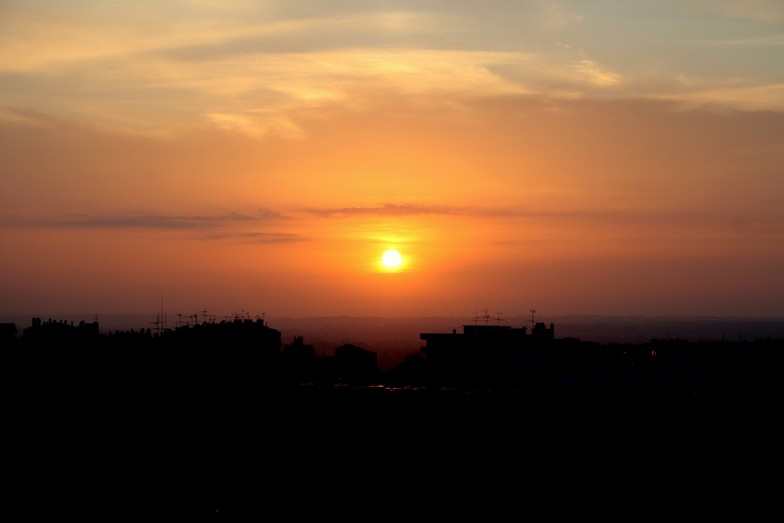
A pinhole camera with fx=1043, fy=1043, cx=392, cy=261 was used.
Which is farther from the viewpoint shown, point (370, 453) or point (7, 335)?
point (7, 335)

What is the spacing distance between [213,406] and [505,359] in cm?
3523

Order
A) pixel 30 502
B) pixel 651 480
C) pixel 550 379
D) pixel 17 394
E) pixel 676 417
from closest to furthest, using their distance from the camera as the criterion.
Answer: pixel 30 502 → pixel 651 480 → pixel 676 417 → pixel 17 394 → pixel 550 379

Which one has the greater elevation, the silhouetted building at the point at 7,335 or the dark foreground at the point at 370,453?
the silhouetted building at the point at 7,335

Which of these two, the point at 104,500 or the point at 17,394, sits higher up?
the point at 17,394

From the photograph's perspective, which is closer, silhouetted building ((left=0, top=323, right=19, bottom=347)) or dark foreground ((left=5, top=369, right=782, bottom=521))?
dark foreground ((left=5, top=369, right=782, bottom=521))

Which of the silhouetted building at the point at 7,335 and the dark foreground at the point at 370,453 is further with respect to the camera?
the silhouetted building at the point at 7,335

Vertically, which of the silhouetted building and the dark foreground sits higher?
the silhouetted building

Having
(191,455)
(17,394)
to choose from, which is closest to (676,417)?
(191,455)

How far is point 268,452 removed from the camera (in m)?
34.2

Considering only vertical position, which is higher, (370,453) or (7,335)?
(7,335)

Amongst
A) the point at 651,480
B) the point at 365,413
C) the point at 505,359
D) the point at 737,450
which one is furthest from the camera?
Answer: the point at 505,359

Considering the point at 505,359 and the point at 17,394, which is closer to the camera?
the point at 17,394

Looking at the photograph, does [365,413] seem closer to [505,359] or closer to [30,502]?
[30,502]

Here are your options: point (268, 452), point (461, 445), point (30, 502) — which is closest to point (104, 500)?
point (30, 502)
